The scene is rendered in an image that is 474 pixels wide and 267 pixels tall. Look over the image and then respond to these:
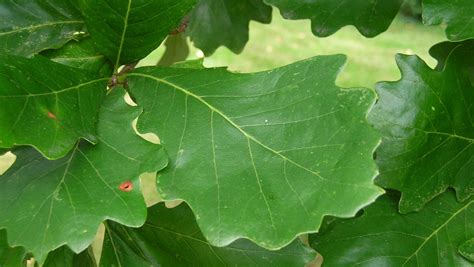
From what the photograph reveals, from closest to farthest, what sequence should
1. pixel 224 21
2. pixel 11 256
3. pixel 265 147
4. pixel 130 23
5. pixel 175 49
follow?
pixel 265 147 < pixel 130 23 < pixel 11 256 < pixel 224 21 < pixel 175 49

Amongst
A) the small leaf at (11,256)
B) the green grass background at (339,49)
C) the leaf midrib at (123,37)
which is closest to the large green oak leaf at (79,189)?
the leaf midrib at (123,37)

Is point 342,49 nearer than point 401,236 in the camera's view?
No

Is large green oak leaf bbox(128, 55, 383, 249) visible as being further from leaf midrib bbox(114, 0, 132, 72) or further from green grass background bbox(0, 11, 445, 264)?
green grass background bbox(0, 11, 445, 264)

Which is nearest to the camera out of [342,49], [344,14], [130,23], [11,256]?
[130,23]

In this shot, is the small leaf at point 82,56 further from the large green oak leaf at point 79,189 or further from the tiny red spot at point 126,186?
the tiny red spot at point 126,186

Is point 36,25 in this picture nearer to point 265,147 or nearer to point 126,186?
point 126,186

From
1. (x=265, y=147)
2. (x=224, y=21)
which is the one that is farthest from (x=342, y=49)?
(x=265, y=147)

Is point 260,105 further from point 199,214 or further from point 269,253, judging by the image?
point 269,253
